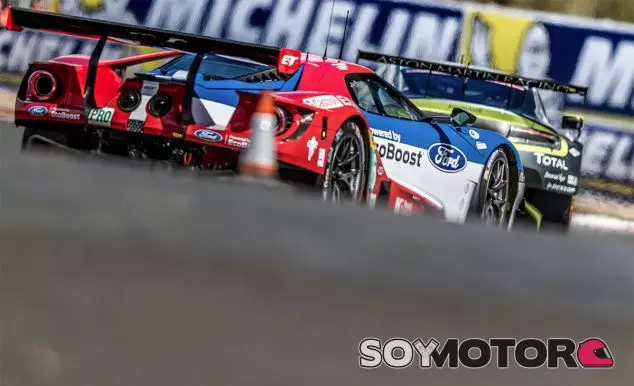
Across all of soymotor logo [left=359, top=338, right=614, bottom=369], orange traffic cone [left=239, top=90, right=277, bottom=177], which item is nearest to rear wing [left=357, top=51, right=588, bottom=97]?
orange traffic cone [left=239, top=90, right=277, bottom=177]

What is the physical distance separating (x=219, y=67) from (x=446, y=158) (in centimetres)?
149

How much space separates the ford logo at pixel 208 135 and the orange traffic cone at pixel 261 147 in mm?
149

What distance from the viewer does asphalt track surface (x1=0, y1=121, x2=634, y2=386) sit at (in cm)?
320

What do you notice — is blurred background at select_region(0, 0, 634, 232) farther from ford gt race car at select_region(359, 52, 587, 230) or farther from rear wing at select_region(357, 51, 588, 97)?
rear wing at select_region(357, 51, 588, 97)

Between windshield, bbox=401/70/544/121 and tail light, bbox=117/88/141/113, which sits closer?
tail light, bbox=117/88/141/113

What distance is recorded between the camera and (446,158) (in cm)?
619

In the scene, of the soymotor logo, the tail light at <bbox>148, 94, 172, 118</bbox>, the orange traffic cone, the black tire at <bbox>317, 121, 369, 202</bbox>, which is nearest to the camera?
the soymotor logo

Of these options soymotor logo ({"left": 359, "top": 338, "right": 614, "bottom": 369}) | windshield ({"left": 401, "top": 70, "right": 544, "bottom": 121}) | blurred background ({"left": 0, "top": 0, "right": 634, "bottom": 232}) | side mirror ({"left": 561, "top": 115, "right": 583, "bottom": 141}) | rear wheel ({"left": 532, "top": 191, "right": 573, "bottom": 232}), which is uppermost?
blurred background ({"left": 0, "top": 0, "right": 634, "bottom": 232})

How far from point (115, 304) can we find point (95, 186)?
6.42ft

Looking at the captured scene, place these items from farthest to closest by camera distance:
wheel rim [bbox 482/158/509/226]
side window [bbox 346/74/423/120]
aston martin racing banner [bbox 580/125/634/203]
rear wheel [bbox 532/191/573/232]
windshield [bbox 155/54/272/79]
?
1. aston martin racing banner [bbox 580/125/634/203]
2. rear wheel [bbox 532/191/573/232]
3. wheel rim [bbox 482/158/509/226]
4. side window [bbox 346/74/423/120]
5. windshield [bbox 155/54/272/79]

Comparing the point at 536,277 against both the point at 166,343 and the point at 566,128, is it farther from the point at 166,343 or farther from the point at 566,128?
the point at 566,128

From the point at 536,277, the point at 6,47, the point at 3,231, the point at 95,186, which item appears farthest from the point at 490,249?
the point at 6,47

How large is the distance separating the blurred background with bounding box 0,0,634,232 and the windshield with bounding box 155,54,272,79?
16.2 feet

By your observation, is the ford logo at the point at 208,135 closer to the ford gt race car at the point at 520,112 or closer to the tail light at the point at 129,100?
the tail light at the point at 129,100
